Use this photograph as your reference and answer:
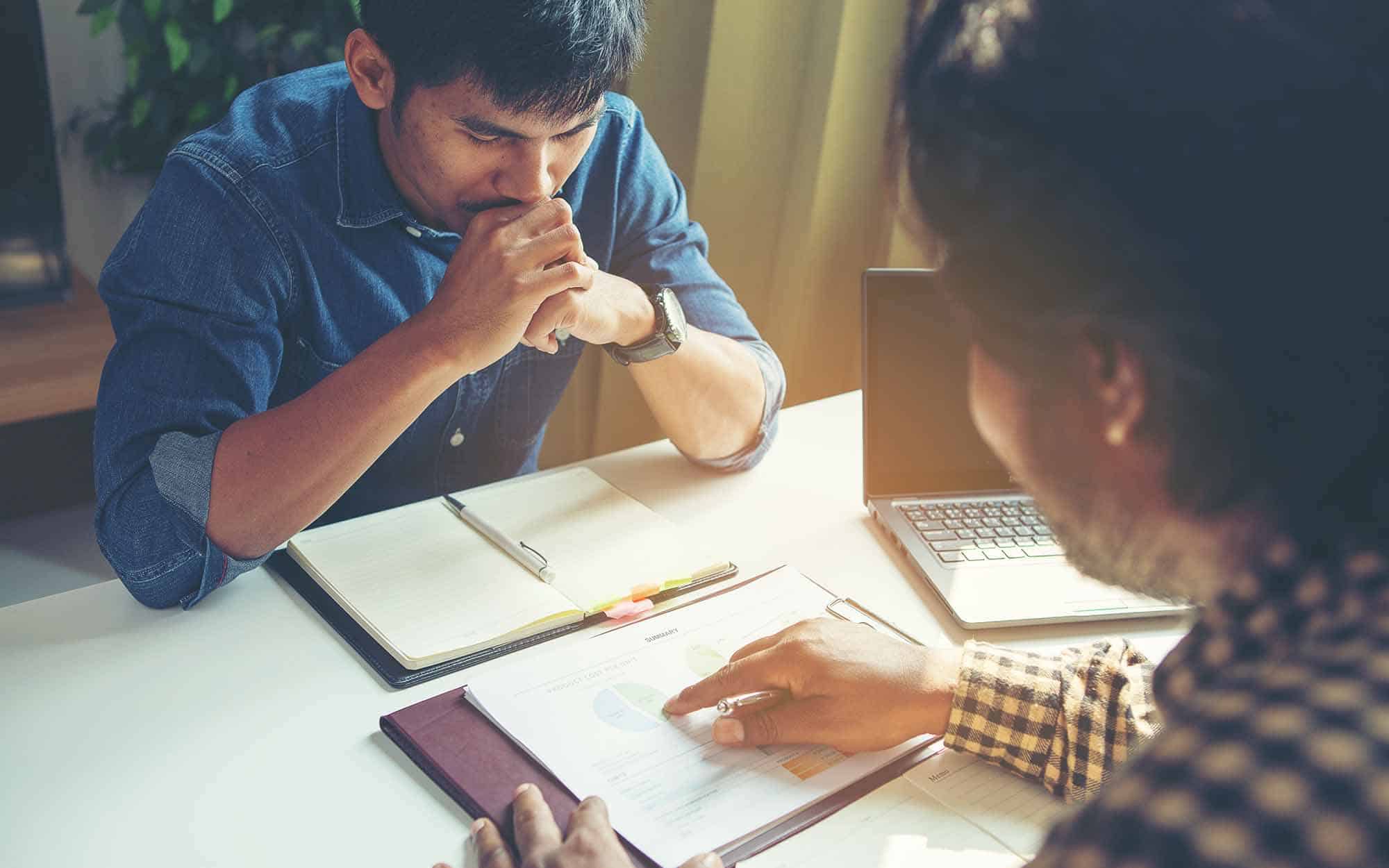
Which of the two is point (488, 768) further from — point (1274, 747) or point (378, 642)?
point (1274, 747)

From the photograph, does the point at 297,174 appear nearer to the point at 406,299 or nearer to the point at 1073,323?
Answer: the point at 406,299

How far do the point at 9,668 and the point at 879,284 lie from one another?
0.85 m

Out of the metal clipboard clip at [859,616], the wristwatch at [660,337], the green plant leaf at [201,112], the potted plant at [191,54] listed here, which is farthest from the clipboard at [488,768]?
the green plant leaf at [201,112]

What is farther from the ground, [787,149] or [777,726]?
[787,149]

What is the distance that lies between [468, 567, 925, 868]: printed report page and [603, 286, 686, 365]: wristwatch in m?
0.39

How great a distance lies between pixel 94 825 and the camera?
0.68 metres

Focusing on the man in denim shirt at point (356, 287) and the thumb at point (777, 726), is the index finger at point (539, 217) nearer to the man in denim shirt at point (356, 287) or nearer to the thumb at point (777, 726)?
the man in denim shirt at point (356, 287)

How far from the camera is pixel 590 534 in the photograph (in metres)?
1.04

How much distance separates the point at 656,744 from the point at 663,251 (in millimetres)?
734

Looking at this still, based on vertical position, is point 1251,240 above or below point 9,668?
above

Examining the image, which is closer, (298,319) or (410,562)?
(410,562)

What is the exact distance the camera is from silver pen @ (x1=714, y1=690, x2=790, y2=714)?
77cm

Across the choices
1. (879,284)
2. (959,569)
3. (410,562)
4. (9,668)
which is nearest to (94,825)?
(9,668)

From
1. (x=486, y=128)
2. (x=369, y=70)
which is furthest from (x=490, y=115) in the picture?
(x=369, y=70)
